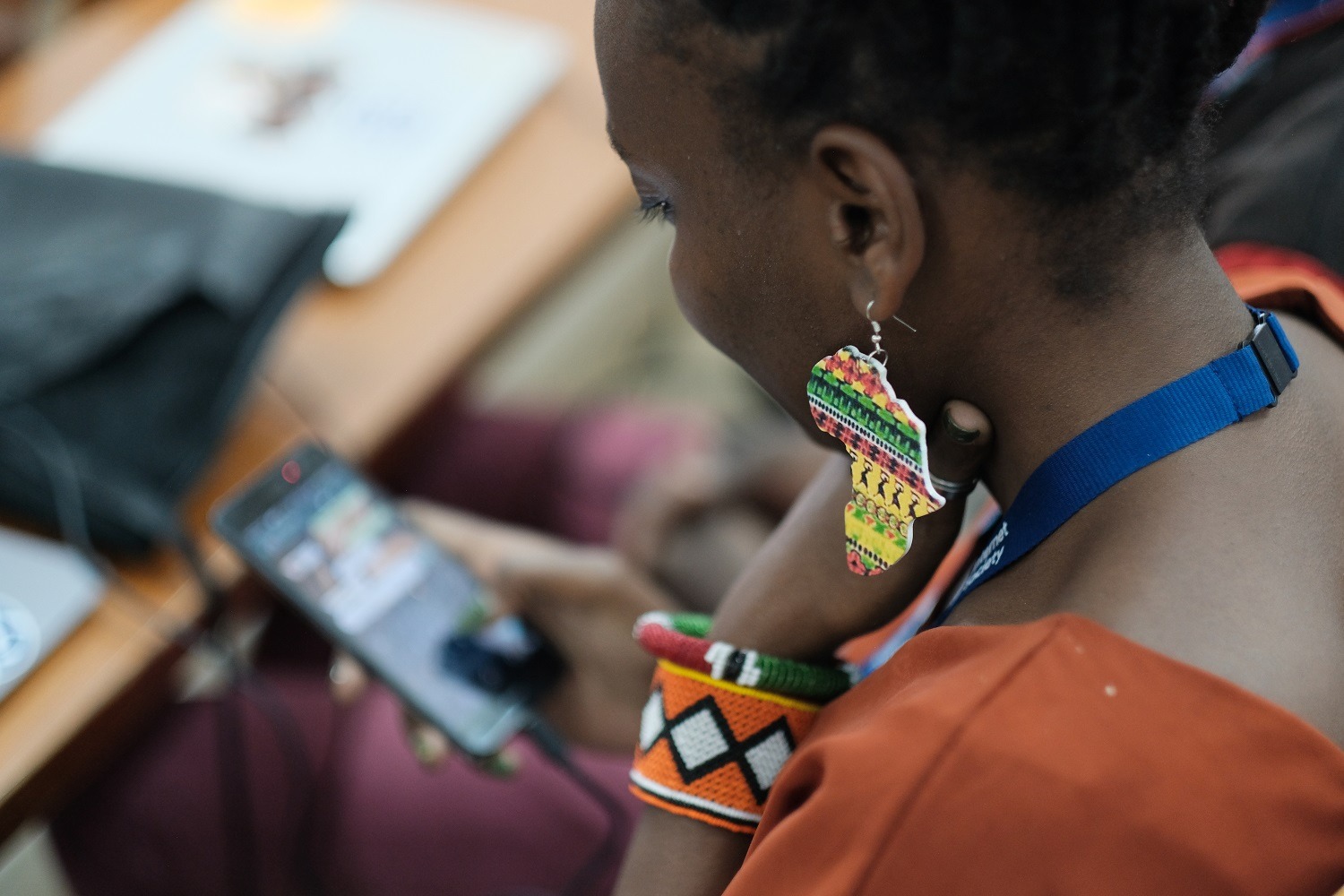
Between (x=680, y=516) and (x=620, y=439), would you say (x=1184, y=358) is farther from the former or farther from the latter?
(x=620, y=439)

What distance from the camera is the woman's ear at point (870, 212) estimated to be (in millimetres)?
479

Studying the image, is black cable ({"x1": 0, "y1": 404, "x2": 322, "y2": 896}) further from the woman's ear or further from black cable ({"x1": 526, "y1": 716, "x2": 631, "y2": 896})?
the woman's ear

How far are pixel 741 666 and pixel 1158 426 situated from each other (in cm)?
24

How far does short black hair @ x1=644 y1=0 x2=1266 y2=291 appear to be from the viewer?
17.6 inches

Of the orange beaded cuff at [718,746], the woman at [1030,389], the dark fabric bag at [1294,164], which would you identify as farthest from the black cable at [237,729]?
the dark fabric bag at [1294,164]

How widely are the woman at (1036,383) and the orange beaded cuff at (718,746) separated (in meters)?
0.06

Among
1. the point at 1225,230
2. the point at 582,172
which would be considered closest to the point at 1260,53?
the point at 1225,230

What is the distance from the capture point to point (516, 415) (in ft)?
4.00

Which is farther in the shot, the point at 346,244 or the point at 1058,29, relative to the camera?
the point at 346,244

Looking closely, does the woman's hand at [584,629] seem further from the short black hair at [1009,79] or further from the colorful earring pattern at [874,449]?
the short black hair at [1009,79]

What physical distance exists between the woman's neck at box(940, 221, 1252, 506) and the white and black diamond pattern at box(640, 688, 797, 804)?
204 millimetres

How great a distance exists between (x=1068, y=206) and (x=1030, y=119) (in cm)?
5

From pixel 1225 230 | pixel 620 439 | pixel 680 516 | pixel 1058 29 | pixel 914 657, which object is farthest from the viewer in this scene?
pixel 620 439

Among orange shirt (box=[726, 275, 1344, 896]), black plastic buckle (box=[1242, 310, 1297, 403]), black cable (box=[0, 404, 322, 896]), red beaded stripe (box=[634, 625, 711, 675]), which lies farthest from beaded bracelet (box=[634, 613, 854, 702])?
black cable (box=[0, 404, 322, 896])
